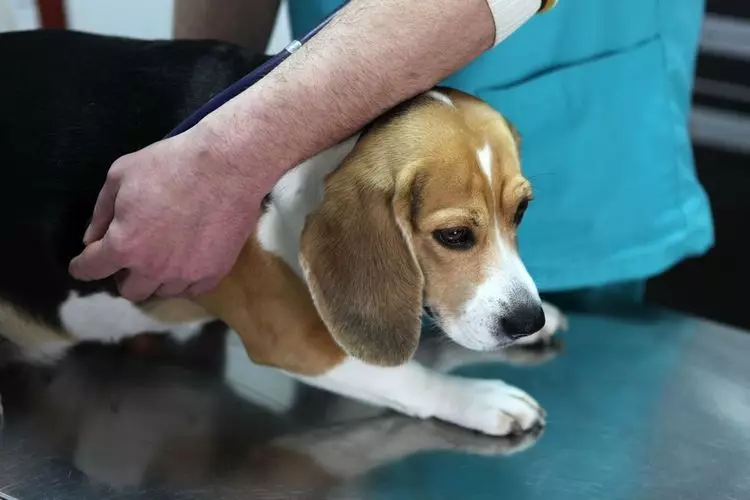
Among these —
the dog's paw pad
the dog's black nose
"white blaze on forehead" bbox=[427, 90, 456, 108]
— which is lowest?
the dog's paw pad

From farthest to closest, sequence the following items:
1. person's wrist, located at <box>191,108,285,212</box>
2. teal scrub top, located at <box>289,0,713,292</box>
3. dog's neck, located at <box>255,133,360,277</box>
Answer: teal scrub top, located at <box>289,0,713,292</box>
dog's neck, located at <box>255,133,360,277</box>
person's wrist, located at <box>191,108,285,212</box>

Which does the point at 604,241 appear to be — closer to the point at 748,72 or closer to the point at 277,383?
the point at 277,383

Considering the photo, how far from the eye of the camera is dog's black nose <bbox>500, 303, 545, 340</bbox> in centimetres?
86

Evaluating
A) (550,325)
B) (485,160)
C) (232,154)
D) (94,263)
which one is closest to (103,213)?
(94,263)

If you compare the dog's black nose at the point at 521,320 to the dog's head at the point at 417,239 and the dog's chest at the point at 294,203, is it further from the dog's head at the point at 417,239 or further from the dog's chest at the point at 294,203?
the dog's chest at the point at 294,203

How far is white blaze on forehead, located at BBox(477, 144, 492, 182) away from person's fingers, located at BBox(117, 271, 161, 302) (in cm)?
35

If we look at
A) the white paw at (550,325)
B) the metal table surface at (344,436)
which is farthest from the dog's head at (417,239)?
the white paw at (550,325)

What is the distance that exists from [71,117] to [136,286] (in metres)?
0.20

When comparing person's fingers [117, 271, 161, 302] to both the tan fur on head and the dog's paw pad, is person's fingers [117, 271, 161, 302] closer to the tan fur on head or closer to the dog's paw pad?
the tan fur on head

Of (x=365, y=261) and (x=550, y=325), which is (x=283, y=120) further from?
(x=550, y=325)

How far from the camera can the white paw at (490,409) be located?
0.95m

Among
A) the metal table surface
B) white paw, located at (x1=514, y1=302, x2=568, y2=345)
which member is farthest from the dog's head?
white paw, located at (x1=514, y1=302, x2=568, y2=345)

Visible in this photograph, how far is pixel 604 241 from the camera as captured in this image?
1.12m

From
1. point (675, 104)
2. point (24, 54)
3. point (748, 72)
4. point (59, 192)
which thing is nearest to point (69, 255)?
point (59, 192)
